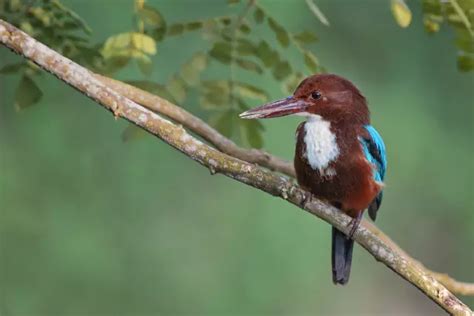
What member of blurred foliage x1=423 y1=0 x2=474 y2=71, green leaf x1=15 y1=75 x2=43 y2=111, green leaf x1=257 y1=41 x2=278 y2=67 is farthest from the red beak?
green leaf x1=15 y1=75 x2=43 y2=111

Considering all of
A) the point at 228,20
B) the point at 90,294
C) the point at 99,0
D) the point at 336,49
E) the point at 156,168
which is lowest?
the point at 90,294

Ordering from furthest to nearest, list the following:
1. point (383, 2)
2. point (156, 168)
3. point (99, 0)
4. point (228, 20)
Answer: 1. point (383, 2)
2. point (156, 168)
3. point (99, 0)
4. point (228, 20)

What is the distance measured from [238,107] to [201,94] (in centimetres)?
9

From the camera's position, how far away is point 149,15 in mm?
1973

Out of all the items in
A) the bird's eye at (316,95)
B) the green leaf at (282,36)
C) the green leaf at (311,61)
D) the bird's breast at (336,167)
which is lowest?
the bird's breast at (336,167)

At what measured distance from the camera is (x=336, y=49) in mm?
4152

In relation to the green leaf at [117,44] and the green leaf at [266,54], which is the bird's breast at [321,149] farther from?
the green leaf at [117,44]

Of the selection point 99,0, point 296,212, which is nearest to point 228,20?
point 99,0

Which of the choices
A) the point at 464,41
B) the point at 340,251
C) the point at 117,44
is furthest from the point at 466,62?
the point at 117,44

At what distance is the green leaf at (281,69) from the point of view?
86.3 inches

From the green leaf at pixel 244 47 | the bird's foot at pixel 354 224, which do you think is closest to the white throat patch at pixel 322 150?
the bird's foot at pixel 354 224

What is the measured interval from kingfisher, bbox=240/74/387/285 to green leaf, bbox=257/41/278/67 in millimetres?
90

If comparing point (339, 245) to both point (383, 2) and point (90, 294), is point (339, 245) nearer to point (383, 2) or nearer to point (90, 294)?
point (90, 294)

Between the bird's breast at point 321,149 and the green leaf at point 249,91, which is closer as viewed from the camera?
the bird's breast at point 321,149
